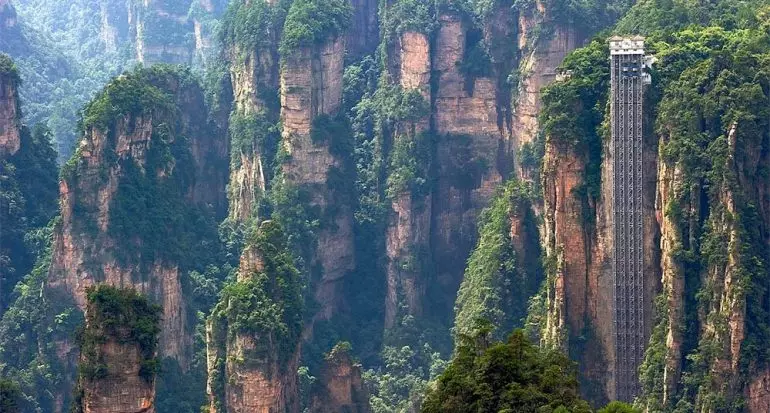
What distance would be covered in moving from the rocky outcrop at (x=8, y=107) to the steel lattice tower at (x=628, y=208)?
22819mm

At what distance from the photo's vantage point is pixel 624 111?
6575 centimetres

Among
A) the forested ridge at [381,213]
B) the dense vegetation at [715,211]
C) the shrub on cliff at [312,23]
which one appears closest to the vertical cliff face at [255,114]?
the forested ridge at [381,213]

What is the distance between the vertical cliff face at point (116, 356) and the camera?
57.3 m

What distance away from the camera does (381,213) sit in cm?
8494

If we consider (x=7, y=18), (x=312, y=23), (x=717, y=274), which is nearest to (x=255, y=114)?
(x=312, y=23)

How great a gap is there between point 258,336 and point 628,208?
34.8 ft

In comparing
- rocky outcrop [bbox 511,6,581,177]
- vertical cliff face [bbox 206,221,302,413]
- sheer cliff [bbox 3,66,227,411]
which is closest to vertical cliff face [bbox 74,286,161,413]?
vertical cliff face [bbox 206,221,302,413]

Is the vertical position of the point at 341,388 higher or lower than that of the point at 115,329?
lower

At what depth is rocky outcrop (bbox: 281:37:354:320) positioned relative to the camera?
83562 mm

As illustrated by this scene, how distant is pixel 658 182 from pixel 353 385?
36.9 feet

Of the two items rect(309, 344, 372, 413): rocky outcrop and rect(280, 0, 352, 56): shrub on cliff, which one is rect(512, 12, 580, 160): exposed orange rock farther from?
rect(309, 344, 372, 413): rocky outcrop

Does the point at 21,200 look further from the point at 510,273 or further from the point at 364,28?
the point at 510,273

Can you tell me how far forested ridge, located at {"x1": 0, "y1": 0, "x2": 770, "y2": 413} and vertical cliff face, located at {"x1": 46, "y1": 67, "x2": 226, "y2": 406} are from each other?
85 mm

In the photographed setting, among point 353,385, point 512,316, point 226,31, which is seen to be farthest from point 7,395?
point 226,31
